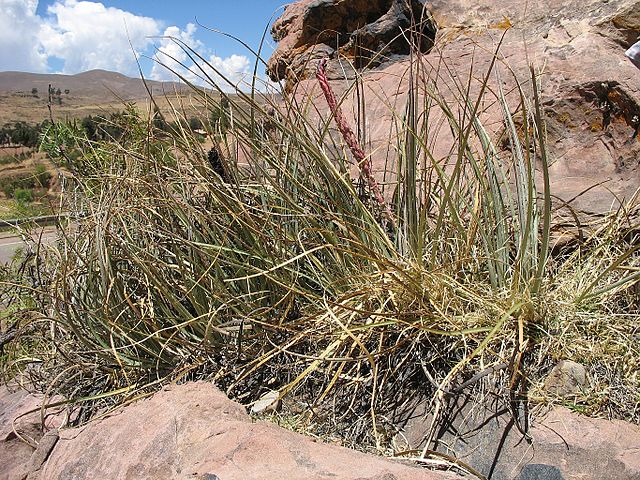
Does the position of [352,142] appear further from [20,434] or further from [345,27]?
[345,27]

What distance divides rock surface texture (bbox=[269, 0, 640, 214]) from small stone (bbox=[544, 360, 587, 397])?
28.5 inches

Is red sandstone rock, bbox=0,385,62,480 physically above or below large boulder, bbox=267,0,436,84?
below

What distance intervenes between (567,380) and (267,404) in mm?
977

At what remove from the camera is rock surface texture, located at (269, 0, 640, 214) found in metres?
2.82

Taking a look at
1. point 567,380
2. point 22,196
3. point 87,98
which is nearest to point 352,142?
point 567,380

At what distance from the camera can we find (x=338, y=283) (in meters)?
2.43

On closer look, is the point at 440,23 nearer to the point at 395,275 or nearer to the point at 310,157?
the point at 310,157

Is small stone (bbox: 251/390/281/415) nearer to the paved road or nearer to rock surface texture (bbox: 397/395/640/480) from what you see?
rock surface texture (bbox: 397/395/640/480)

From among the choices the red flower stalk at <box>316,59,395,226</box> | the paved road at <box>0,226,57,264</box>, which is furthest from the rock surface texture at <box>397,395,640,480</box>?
the paved road at <box>0,226,57,264</box>

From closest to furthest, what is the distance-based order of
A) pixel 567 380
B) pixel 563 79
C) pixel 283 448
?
1. pixel 283 448
2. pixel 567 380
3. pixel 563 79

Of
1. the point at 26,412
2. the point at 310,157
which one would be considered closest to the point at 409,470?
the point at 310,157

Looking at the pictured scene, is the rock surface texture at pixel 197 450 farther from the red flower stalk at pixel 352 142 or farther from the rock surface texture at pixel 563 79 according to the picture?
the rock surface texture at pixel 563 79

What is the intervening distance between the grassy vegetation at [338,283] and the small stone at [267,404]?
7cm

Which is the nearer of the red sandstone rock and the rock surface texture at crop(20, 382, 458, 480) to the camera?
the rock surface texture at crop(20, 382, 458, 480)
